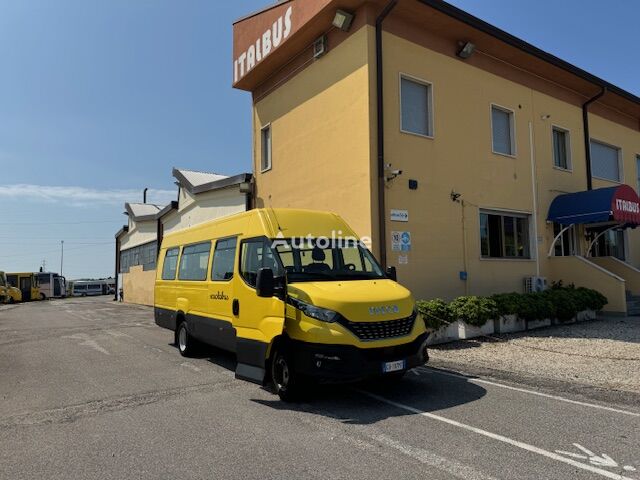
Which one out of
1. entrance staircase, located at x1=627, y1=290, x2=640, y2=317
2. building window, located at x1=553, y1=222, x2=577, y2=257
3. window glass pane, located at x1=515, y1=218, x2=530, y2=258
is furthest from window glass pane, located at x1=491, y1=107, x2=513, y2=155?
entrance staircase, located at x1=627, y1=290, x2=640, y2=317

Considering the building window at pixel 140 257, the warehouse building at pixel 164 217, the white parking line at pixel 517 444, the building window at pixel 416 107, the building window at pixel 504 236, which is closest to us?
the white parking line at pixel 517 444

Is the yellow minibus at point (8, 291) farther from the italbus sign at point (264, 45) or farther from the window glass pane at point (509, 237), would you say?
the window glass pane at point (509, 237)

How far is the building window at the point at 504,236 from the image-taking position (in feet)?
47.3

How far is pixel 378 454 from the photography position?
4.40 metres

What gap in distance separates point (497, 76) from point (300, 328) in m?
12.4

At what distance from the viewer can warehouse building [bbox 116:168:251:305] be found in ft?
61.3

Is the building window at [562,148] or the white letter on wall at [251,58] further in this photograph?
the building window at [562,148]

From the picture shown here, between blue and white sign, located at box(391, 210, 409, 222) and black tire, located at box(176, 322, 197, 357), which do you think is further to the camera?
blue and white sign, located at box(391, 210, 409, 222)

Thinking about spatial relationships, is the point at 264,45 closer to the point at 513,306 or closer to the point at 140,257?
the point at 513,306

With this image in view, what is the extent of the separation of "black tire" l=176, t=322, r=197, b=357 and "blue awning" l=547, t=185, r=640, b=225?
1255 cm

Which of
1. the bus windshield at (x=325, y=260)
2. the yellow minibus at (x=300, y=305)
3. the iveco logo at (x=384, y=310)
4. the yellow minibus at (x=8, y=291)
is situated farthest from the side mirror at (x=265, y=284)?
the yellow minibus at (x=8, y=291)

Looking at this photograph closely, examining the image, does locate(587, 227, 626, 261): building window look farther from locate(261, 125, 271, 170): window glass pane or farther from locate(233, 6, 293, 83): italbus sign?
locate(233, 6, 293, 83): italbus sign

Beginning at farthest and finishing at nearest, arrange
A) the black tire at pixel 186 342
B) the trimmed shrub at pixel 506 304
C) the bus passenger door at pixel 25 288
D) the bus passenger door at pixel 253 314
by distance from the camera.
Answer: the bus passenger door at pixel 25 288 < the trimmed shrub at pixel 506 304 < the black tire at pixel 186 342 < the bus passenger door at pixel 253 314

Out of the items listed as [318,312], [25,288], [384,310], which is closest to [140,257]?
[25,288]
